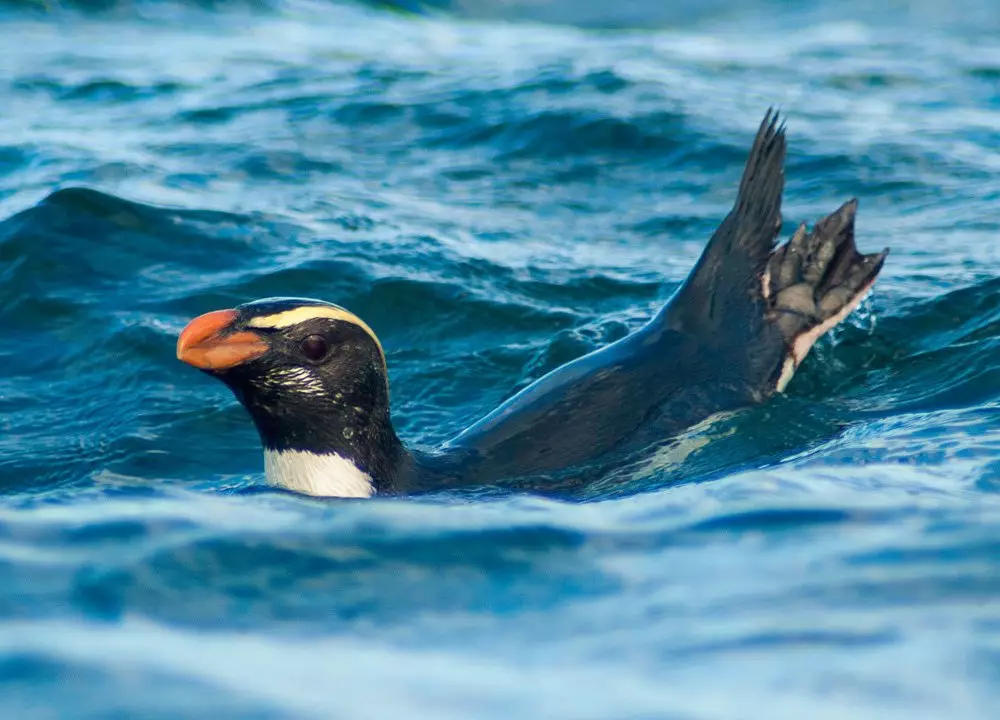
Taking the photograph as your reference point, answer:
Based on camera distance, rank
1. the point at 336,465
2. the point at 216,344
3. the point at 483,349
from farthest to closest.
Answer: the point at 483,349, the point at 336,465, the point at 216,344

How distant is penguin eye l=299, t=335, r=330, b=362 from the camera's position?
4.87 meters

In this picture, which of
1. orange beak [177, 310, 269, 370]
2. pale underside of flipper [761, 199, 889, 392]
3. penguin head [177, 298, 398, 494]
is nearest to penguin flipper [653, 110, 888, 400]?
pale underside of flipper [761, 199, 889, 392]

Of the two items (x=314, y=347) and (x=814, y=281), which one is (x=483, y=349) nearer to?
(x=814, y=281)

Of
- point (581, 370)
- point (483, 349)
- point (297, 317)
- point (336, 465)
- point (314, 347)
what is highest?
point (297, 317)

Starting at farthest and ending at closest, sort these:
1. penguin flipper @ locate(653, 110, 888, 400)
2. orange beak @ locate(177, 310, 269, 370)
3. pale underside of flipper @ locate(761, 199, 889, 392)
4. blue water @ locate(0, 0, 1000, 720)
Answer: pale underside of flipper @ locate(761, 199, 889, 392), penguin flipper @ locate(653, 110, 888, 400), orange beak @ locate(177, 310, 269, 370), blue water @ locate(0, 0, 1000, 720)

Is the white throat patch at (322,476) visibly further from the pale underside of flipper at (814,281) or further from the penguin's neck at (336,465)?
the pale underside of flipper at (814,281)

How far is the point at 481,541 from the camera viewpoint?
10.5ft

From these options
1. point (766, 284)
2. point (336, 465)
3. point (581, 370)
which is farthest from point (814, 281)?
point (336, 465)

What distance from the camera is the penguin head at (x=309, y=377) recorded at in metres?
4.79

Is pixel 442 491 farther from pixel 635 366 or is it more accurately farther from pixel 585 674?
pixel 585 674

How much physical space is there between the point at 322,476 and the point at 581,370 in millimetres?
1207

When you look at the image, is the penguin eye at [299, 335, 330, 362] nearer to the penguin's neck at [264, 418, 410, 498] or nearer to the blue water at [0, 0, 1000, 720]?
the penguin's neck at [264, 418, 410, 498]

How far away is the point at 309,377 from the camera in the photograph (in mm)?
4918

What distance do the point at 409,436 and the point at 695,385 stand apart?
1.52 m
